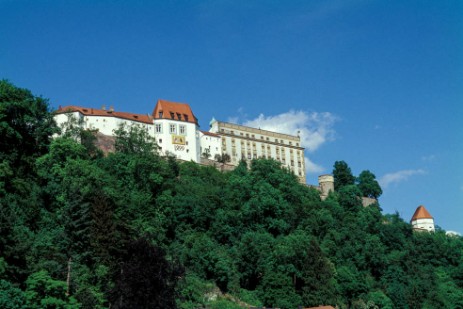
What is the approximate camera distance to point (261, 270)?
52.8 meters

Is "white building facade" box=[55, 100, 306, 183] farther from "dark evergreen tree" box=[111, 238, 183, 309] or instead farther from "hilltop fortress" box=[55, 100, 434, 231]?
"dark evergreen tree" box=[111, 238, 183, 309]

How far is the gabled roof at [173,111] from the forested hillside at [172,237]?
14.8 m

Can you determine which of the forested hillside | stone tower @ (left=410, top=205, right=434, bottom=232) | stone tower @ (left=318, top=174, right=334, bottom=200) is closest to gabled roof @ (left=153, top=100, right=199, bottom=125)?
the forested hillside

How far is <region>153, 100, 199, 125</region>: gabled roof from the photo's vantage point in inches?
3504

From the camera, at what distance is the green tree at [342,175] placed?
105000 millimetres

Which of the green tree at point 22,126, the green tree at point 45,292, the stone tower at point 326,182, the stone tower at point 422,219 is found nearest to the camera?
the green tree at point 45,292

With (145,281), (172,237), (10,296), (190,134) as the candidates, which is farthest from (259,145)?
(145,281)

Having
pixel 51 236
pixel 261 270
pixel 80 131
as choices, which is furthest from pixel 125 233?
pixel 80 131

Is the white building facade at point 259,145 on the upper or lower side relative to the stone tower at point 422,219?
upper

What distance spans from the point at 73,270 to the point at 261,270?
19.1 m

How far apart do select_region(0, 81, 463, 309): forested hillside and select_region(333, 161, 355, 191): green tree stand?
24.8 m

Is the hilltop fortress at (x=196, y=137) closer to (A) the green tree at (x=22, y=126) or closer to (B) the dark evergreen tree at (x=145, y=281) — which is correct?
(A) the green tree at (x=22, y=126)

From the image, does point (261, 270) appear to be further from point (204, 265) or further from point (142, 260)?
point (142, 260)

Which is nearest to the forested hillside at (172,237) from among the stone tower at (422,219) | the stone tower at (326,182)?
the stone tower at (326,182)
